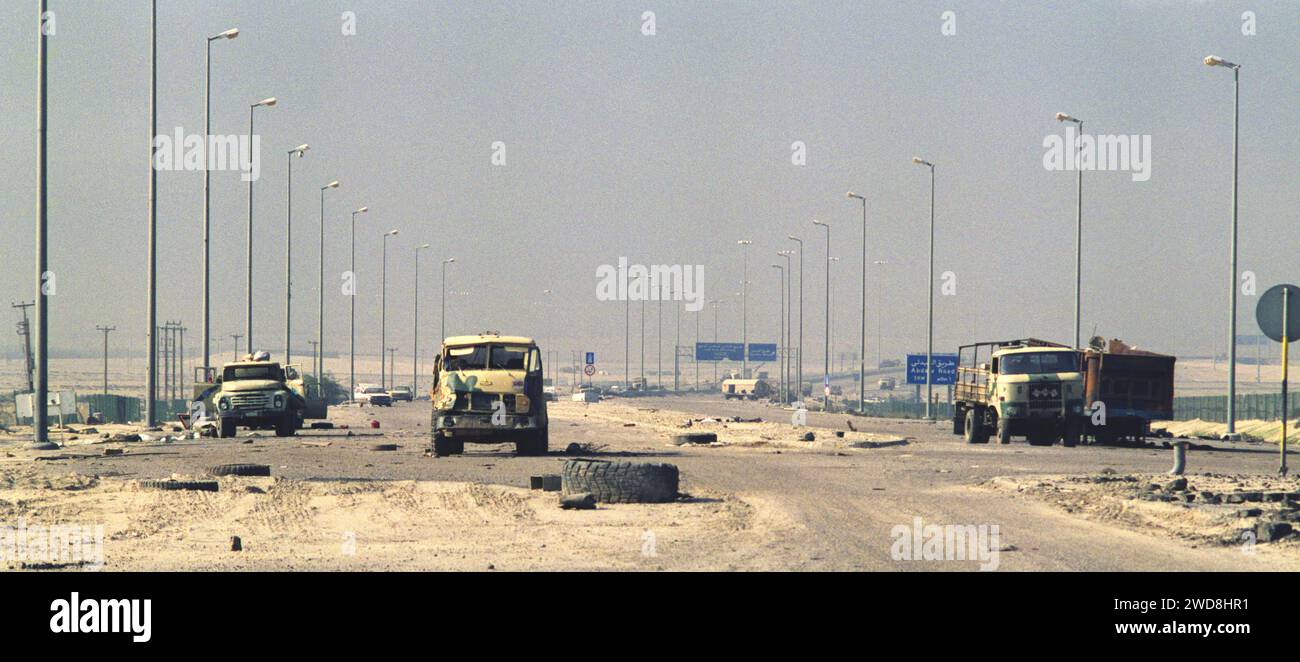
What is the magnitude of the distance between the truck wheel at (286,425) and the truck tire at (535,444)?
39.9 feet

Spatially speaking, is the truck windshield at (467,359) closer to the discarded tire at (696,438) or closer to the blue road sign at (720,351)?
the discarded tire at (696,438)

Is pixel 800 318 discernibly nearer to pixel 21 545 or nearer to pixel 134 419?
pixel 134 419

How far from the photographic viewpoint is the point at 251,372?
42.0 metres

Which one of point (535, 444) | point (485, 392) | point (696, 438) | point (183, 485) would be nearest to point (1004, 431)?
point (696, 438)

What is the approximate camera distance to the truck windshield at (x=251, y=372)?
4178 centimetres

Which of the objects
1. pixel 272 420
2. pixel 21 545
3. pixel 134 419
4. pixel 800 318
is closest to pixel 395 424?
pixel 272 420

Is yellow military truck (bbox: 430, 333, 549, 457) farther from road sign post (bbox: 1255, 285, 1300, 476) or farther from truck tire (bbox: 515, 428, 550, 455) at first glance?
road sign post (bbox: 1255, 285, 1300, 476)

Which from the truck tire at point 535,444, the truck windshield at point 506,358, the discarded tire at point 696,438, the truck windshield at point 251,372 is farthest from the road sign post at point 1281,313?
the truck windshield at point 251,372

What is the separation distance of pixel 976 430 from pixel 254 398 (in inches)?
781

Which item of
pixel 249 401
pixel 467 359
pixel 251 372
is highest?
pixel 467 359

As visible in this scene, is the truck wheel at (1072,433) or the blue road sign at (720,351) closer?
the truck wheel at (1072,433)

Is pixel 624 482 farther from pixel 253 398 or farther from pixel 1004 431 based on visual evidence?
pixel 253 398

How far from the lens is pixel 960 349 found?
44.8 m
